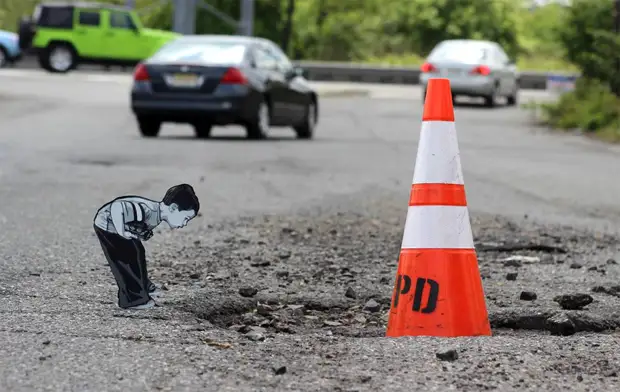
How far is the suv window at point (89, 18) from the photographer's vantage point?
136 ft

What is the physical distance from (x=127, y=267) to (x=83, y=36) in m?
36.3

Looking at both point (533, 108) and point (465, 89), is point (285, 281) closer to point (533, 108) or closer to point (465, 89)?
point (533, 108)

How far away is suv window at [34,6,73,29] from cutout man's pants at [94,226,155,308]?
119 ft

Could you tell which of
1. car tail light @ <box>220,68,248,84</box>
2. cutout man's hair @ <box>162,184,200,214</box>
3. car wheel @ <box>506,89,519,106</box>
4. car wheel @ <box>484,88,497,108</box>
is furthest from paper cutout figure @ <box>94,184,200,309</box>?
car wheel @ <box>506,89,519,106</box>

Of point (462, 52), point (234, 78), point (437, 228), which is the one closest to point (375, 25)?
point (462, 52)

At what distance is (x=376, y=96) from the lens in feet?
116

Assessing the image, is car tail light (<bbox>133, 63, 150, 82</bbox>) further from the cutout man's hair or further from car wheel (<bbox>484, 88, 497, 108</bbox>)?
car wheel (<bbox>484, 88, 497, 108</bbox>)

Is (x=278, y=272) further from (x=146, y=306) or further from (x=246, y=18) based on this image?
(x=246, y=18)

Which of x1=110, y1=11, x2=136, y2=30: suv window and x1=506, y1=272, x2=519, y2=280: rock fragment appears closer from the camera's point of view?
x1=506, y1=272, x2=519, y2=280: rock fragment

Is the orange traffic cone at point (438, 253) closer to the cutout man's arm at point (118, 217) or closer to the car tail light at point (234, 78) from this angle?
the cutout man's arm at point (118, 217)

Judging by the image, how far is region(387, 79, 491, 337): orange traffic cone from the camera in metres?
5.41

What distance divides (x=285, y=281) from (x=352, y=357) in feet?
6.25

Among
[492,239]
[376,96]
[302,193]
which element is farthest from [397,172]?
[376,96]

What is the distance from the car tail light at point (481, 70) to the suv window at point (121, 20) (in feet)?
44.3
